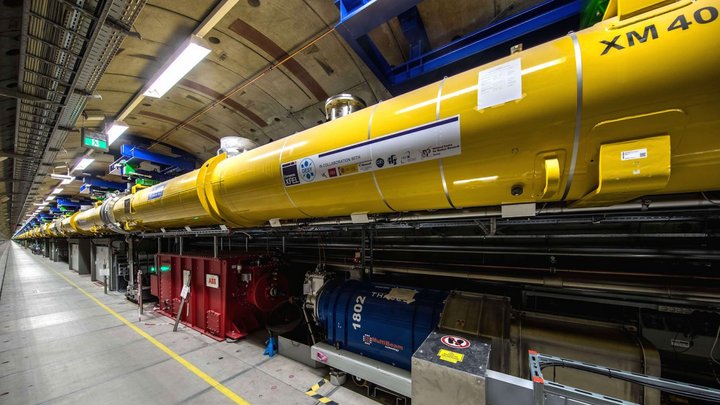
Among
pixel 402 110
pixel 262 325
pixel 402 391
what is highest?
pixel 402 110

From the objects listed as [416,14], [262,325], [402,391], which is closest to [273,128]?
[416,14]

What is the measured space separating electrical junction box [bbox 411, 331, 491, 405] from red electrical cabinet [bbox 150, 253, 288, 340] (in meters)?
3.85

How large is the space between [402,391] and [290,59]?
14.5 feet

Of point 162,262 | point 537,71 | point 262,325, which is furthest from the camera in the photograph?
point 162,262

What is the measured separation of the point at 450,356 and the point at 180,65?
164 inches

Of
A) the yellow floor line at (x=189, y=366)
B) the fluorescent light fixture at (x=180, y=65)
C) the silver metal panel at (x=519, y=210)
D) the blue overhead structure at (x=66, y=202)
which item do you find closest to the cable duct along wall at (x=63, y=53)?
the fluorescent light fixture at (x=180, y=65)

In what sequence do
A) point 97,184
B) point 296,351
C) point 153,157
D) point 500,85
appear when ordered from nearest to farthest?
point 500,85 → point 296,351 → point 153,157 → point 97,184

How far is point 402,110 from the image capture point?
177 cm

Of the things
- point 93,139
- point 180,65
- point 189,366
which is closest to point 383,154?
point 180,65

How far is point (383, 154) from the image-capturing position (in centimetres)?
178

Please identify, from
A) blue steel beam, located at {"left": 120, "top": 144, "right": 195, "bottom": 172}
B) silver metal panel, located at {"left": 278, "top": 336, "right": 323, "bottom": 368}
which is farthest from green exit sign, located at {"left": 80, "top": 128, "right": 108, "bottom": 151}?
silver metal panel, located at {"left": 278, "top": 336, "right": 323, "bottom": 368}

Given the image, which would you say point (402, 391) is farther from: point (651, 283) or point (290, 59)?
point (290, 59)

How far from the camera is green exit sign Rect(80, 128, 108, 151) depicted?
5.11 m

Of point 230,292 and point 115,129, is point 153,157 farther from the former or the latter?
point 230,292
